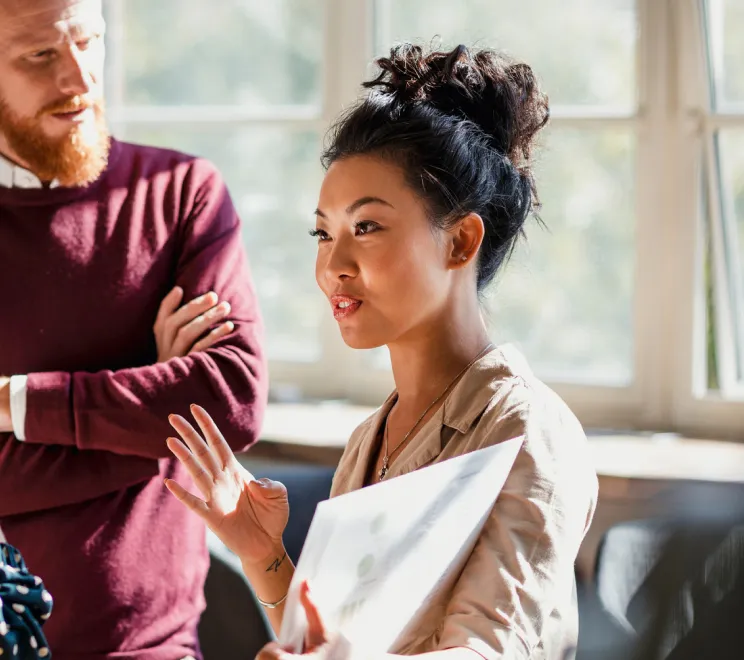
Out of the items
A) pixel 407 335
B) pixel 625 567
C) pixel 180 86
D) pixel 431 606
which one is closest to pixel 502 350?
pixel 407 335

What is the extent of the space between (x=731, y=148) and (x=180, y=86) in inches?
63.6

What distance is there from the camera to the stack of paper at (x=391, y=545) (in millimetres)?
911

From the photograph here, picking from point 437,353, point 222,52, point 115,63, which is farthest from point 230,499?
point 115,63

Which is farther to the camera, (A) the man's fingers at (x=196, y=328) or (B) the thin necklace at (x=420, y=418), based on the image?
(A) the man's fingers at (x=196, y=328)

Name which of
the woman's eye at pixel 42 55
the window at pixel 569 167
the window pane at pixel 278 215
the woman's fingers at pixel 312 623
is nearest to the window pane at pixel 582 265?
the window at pixel 569 167

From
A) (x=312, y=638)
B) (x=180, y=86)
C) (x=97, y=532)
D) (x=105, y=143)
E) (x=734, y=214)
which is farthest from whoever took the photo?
(x=180, y=86)

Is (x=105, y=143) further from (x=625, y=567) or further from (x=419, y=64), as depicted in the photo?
(x=625, y=567)

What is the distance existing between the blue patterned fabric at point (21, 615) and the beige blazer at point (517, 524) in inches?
17.2

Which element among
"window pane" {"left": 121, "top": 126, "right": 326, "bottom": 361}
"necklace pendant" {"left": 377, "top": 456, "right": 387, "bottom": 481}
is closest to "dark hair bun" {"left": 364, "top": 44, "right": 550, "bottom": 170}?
"necklace pendant" {"left": 377, "top": 456, "right": 387, "bottom": 481}

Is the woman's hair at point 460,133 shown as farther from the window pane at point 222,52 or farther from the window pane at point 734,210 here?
the window pane at point 222,52

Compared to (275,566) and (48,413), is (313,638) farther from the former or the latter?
(48,413)

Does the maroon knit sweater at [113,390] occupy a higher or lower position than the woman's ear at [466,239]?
lower

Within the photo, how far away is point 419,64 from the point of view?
1.30 metres

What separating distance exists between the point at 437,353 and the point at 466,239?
0.48 feet
